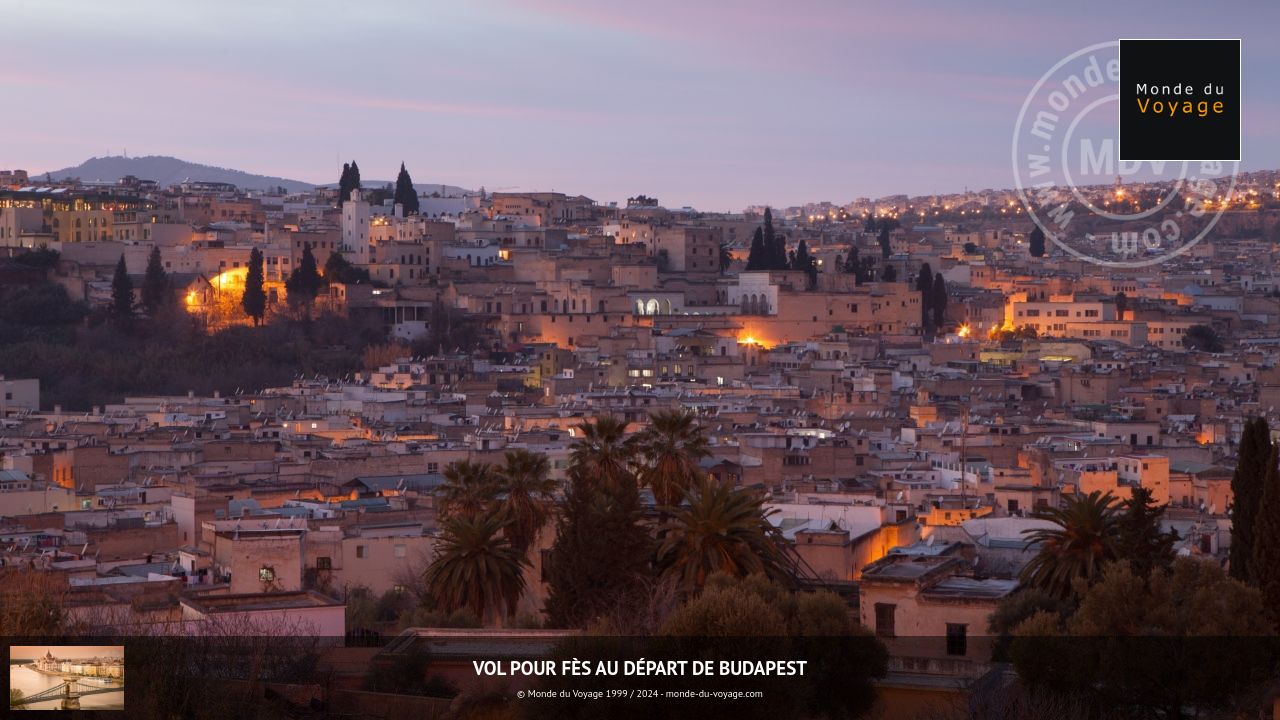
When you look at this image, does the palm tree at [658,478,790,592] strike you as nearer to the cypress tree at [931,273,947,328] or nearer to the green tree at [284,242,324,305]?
the green tree at [284,242,324,305]

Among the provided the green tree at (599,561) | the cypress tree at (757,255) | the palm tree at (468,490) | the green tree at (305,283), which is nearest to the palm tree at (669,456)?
the palm tree at (468,490)

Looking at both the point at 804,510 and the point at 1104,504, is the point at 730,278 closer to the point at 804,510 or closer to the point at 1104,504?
the point at 804,510

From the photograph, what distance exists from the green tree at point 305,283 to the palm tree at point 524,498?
103 feet

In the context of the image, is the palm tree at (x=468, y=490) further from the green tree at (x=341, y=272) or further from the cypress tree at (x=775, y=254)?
the cypress tree at (x=775, y=254)

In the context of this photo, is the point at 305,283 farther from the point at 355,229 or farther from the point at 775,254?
the point at 775,254

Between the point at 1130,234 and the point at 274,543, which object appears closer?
the point at 274,543

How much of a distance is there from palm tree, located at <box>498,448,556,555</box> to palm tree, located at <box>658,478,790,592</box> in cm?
218

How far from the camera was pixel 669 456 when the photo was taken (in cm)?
1761

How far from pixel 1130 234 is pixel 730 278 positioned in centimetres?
3451

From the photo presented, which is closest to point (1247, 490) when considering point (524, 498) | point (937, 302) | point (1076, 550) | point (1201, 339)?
point (1076, 550)

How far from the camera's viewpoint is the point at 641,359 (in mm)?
42500

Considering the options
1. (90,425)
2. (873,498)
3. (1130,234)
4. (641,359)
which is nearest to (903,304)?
(641,359)

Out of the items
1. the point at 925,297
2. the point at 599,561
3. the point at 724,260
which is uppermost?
the point at 724,260

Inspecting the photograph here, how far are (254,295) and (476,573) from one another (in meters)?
32.6
